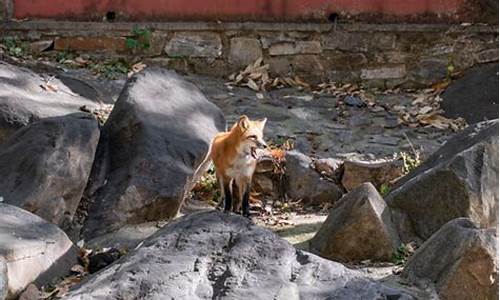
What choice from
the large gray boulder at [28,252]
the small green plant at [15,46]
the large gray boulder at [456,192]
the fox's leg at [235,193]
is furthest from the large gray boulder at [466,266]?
the small green plant at [15,46]

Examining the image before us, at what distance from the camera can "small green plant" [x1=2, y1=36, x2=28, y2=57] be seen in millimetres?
10289

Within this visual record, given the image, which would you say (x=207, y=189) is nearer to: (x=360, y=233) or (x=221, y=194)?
(x=221, y=194)

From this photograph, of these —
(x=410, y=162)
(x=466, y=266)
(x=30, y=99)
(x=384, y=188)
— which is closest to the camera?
(x=466, y=266)

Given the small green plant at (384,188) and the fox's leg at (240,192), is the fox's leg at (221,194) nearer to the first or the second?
the fox's leg at (240,192)

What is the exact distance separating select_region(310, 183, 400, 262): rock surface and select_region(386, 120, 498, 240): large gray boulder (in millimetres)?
348

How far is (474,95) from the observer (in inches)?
393

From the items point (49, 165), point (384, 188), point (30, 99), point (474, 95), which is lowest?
point (384, 188)

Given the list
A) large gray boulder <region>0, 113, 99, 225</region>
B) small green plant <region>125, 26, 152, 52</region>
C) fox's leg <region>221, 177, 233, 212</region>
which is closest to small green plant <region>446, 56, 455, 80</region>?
small green plant <region>125, 26, 152, 52</region>

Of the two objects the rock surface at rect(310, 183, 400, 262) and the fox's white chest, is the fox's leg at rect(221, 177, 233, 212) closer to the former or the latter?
the fox's white chest

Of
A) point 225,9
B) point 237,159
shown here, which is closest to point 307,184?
point 237,159

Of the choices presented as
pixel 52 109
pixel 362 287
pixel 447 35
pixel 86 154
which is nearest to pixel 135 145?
pixel 86 154

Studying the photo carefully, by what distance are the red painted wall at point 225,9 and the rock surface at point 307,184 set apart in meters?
3.60

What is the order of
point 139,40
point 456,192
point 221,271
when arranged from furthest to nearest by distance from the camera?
1. point 139,40
2. point 456,192
3. point 221,271

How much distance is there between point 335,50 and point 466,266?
6541 millimetres
